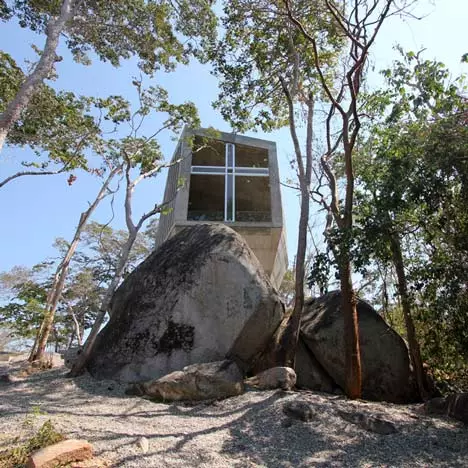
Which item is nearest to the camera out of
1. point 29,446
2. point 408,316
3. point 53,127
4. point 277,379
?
point 29,446

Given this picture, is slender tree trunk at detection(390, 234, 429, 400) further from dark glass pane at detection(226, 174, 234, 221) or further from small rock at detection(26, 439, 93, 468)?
dark glass pane at detection(226, 174, 234, 221)

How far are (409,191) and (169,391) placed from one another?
4.70 m

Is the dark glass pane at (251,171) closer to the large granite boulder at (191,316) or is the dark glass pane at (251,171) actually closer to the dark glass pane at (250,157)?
the dark glass pane at (250,157)

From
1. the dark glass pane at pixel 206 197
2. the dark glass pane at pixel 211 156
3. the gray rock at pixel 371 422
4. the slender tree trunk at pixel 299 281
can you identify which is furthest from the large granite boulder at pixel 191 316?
the dark glass pane at pixel 211 156

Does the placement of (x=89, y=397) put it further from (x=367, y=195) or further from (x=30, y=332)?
(x=367, y=195)

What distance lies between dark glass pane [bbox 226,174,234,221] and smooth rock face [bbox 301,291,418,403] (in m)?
9.84

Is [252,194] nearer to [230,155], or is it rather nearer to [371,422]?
[230,155]

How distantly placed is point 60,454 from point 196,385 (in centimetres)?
275

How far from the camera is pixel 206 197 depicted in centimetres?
2102

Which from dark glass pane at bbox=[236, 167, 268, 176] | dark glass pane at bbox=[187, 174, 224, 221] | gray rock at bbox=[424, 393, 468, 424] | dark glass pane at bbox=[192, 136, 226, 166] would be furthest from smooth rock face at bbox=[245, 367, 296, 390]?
dark glass pane at bbox=[192, 136, 226, 166]

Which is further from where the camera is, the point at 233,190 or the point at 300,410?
the point at 233,190

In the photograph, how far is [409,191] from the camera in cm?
625

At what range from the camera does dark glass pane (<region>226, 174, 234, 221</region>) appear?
1781cm

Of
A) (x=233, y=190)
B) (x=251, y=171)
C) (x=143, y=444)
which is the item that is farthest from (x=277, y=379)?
(x=251, y=171)
